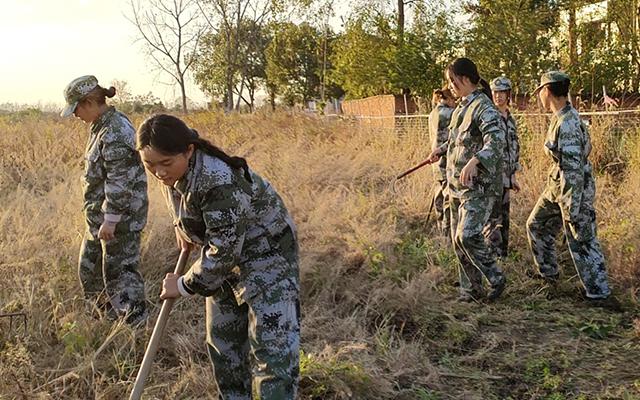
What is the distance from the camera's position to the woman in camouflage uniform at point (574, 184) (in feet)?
14.1

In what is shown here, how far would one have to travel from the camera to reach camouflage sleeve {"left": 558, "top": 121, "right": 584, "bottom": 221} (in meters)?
4.30

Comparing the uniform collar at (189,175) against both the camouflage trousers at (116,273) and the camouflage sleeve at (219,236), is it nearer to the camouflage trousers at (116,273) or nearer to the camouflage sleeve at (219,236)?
the camouflage sleeve at (219,236)

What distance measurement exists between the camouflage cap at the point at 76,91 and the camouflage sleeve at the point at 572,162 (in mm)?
3119

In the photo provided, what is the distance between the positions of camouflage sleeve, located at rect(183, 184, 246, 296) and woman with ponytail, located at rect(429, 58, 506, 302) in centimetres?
228

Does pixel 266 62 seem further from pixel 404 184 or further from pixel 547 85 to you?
pixel 547 85

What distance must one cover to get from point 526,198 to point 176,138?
204 inches

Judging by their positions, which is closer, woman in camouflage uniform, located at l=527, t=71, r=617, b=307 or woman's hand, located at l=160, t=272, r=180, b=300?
woman's hand, located at l=160, t=272, r=180, b=300

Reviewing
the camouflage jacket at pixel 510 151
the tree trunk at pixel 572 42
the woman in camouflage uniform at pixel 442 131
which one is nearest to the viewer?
the camouflage jacket at pixel 510 151

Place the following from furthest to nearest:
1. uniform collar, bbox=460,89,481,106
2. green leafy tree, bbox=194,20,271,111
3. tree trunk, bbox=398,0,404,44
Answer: green leafy tree, bbox=194,20,271,111
tree trunk, bbox=398,0,404,44
uniform collar, bbox=460,89,481,106

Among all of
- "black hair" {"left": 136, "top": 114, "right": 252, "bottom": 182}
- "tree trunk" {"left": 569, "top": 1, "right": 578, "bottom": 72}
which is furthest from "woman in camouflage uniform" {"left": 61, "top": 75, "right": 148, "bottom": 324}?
"tree trunk" {"left": 569, "top": 1, "right": 578, "bottom": 72}

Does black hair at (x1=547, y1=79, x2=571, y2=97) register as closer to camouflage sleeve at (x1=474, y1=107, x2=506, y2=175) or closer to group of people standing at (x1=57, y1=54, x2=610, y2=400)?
group of people standing at (x1=57, y1=54, x2=610, y2=400)

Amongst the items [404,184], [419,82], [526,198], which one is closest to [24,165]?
[404,184]

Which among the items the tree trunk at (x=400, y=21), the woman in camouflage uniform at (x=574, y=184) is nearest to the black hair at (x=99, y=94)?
the woman in camouflage uniform at (x=574, y=184)

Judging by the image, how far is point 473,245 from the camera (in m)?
4.29
